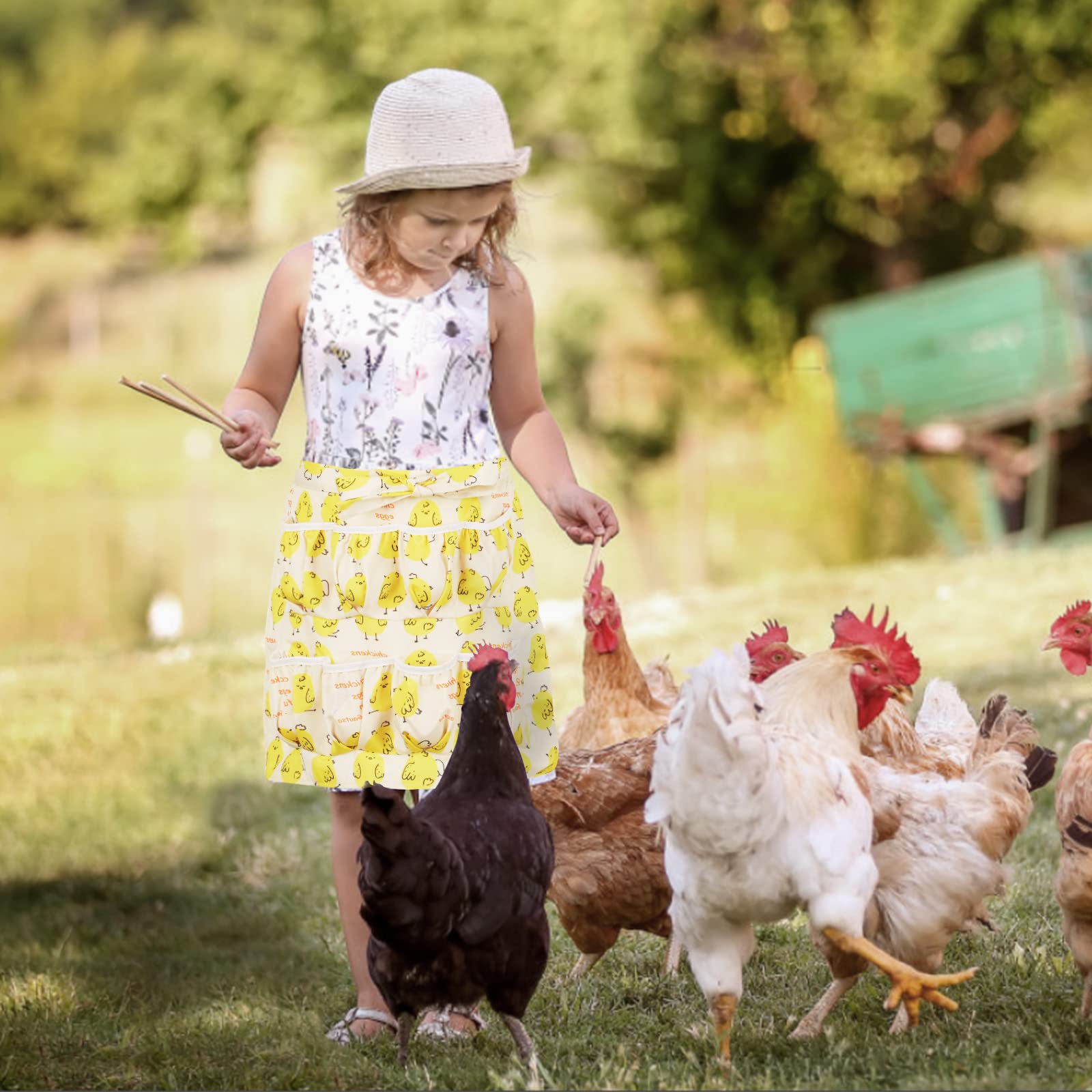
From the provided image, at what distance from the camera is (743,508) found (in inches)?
753

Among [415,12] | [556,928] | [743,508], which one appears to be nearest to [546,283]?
[415,12]

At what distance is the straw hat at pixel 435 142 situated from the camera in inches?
153

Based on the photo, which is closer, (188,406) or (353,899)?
(188,406)

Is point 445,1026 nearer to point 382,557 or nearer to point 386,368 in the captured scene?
point 382,557

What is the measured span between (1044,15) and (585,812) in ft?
53.9

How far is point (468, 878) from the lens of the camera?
3.62 meters

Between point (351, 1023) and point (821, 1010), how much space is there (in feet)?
3.77

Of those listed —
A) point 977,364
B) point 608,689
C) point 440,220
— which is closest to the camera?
point 440,220

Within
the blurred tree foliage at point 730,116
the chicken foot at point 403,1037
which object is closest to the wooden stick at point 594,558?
the chicken foot at point 403,1037

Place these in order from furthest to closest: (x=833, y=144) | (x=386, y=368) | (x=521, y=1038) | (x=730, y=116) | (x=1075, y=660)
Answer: (x=730, y=116) → (x=833, y=144) → (x=1075, y=660) → (x=386, y=368) → (x=521, y=1038)

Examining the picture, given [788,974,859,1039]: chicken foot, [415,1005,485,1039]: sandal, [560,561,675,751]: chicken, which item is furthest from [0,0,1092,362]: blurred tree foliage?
[415,1005,485,1039]: sandal

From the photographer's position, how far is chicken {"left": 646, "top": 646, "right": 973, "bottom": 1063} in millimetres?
3508

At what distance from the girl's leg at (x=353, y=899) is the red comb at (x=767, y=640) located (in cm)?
119

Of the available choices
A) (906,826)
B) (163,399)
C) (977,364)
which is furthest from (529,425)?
(977,364)
